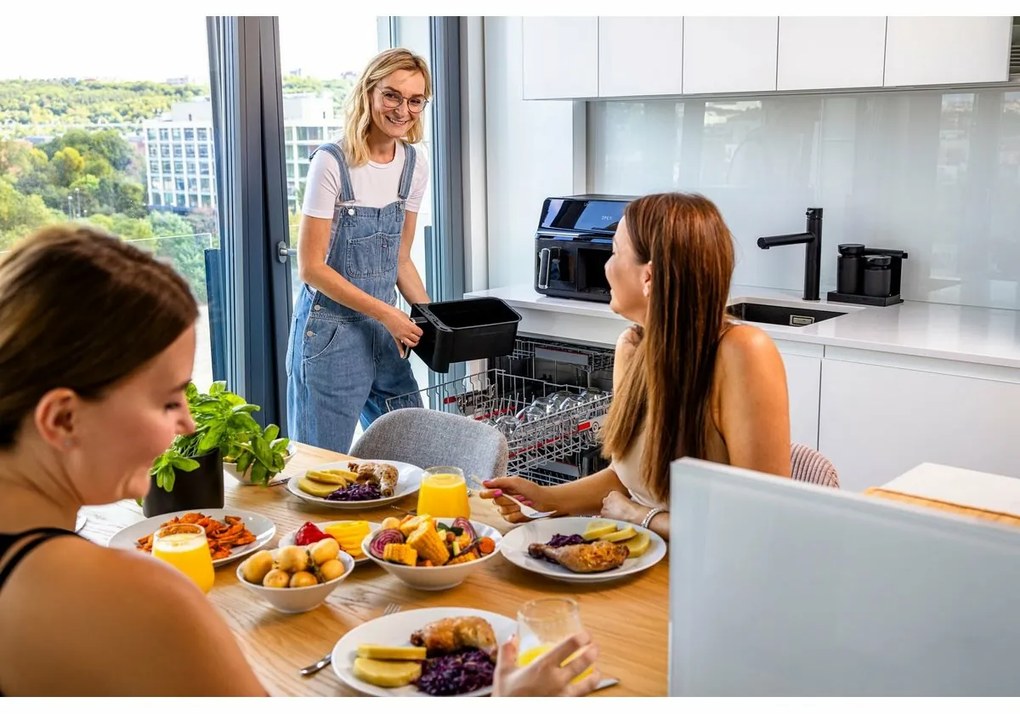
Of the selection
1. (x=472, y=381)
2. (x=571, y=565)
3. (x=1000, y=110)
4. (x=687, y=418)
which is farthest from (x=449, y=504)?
(x=1000, y=110)

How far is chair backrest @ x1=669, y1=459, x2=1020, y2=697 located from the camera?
0.78 m

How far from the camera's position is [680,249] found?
1.87 metres

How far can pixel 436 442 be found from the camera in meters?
2.39

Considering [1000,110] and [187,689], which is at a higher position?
[1000,110]

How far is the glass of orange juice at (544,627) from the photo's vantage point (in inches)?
47.0

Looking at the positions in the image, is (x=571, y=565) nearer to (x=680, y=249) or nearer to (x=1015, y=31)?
(x=680, y=249)

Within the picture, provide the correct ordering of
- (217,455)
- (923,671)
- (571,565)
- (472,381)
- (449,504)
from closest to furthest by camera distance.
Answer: (923,671)
(571,565)
(449,504)
(217,455)
(472,381)

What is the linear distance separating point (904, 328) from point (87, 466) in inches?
98.6

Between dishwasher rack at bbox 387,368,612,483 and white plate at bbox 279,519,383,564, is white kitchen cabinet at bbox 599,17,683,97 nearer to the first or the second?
dishwasher rack at bbox 387,368,612,483

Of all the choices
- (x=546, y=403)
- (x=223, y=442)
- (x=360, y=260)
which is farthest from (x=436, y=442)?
(x=360, y=260)

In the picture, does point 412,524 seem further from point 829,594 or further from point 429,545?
point 829,594

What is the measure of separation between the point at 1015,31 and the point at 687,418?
178cm

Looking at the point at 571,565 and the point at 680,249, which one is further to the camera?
the point at 680,249

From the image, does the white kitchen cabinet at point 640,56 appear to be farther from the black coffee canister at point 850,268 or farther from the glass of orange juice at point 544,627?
the glass of orange juice at point 544,627
